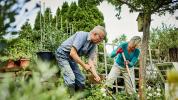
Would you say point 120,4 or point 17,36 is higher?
point 120,4

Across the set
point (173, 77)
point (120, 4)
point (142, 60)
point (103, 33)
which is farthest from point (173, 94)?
point (120, 4)

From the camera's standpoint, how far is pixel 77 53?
575 centimetres

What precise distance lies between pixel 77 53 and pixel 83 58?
452 cm

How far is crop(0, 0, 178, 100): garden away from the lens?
1.12 meters

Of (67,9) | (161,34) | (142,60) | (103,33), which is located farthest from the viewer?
(67,9)

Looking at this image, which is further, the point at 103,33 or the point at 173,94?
the point at 103,33

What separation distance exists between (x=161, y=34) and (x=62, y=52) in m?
9.45

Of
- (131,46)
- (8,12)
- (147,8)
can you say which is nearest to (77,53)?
(131,46)

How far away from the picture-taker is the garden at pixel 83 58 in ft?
3.67

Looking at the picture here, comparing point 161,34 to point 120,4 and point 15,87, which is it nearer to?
point 120,4

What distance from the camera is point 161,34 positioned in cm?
1485

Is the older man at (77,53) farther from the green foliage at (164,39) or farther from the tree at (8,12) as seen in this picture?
the green foliage at (164,39)

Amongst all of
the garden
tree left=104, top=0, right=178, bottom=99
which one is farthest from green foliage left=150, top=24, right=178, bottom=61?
tree left=104, top=0, right=178, bottom=99

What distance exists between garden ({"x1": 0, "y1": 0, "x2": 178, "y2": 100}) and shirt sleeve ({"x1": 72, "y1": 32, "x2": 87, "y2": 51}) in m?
0.43
